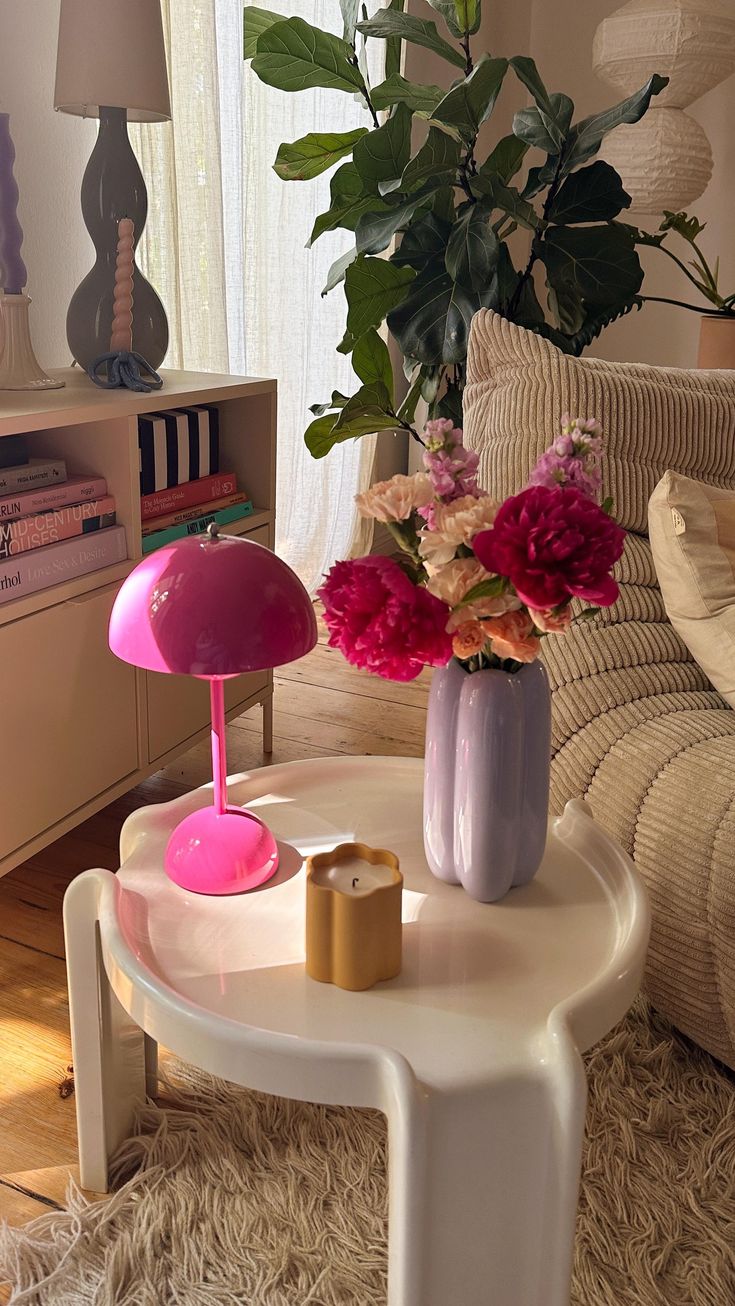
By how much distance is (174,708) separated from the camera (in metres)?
1.90

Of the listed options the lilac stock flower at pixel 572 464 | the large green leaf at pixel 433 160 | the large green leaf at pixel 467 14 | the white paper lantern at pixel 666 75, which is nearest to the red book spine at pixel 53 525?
the large green leaf at pixel 433 160

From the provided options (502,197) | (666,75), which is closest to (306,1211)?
(502,197)

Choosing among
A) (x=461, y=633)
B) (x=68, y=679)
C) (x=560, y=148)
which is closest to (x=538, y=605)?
(x=461, y=633)

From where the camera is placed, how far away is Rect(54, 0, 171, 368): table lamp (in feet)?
5.68

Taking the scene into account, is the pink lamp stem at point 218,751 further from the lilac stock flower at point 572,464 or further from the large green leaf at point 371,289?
the large green leaf at point 371,289

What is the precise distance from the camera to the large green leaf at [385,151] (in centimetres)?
195

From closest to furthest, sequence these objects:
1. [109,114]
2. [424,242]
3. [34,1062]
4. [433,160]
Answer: [34,1062] < [109,114] < [433,160] < [424,242]

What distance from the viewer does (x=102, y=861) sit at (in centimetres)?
184

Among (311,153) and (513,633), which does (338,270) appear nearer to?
(311,153)

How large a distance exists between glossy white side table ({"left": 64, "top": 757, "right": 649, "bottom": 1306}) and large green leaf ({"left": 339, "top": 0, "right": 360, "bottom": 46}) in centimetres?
165

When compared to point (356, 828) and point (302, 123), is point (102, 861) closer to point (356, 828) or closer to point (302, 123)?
point (356, 828)

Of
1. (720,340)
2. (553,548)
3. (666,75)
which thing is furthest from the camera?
(666,75)

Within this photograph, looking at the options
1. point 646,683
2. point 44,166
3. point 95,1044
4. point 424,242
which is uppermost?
point 44,166

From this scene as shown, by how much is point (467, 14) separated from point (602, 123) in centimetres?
33
